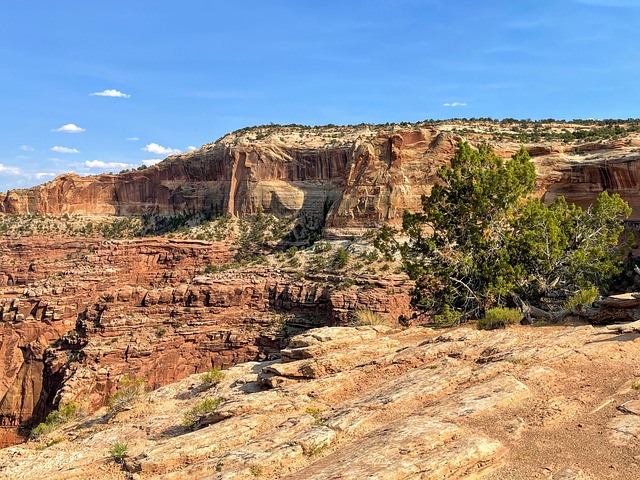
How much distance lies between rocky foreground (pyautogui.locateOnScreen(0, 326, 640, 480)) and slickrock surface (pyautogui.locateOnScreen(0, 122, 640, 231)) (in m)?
32.3

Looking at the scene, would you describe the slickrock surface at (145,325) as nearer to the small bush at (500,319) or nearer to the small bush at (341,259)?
the small bush at (341,259)

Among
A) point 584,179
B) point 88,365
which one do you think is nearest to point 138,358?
point 88,365

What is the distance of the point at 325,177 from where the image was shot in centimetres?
5528

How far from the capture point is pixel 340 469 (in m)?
6.36

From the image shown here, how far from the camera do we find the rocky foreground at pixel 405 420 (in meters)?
6.51

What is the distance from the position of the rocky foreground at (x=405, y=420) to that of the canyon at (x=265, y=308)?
2.4 inches

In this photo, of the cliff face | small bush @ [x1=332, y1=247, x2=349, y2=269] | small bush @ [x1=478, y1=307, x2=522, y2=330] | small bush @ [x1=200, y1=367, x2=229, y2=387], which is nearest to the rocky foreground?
small bush @ [x1=478, y1=307, x2=522, y2=330]

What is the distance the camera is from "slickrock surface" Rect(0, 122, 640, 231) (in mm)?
40969

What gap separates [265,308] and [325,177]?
23.4m

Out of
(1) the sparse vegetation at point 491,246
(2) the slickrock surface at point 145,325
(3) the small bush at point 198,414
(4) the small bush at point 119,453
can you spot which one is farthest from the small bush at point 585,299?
(2) the slickrock surface at point 145,325

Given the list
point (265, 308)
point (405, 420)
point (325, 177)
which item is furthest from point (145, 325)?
point (405, 420)

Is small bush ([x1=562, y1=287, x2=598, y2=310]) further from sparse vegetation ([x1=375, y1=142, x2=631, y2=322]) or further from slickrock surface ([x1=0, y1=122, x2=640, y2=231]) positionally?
Result: slickrock surface ([x1=0, y1=122, x2=640, y2=231])

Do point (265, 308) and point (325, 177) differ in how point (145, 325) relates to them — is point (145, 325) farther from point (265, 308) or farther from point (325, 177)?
point (325, 177)

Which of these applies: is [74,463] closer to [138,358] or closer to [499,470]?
[499,470]
